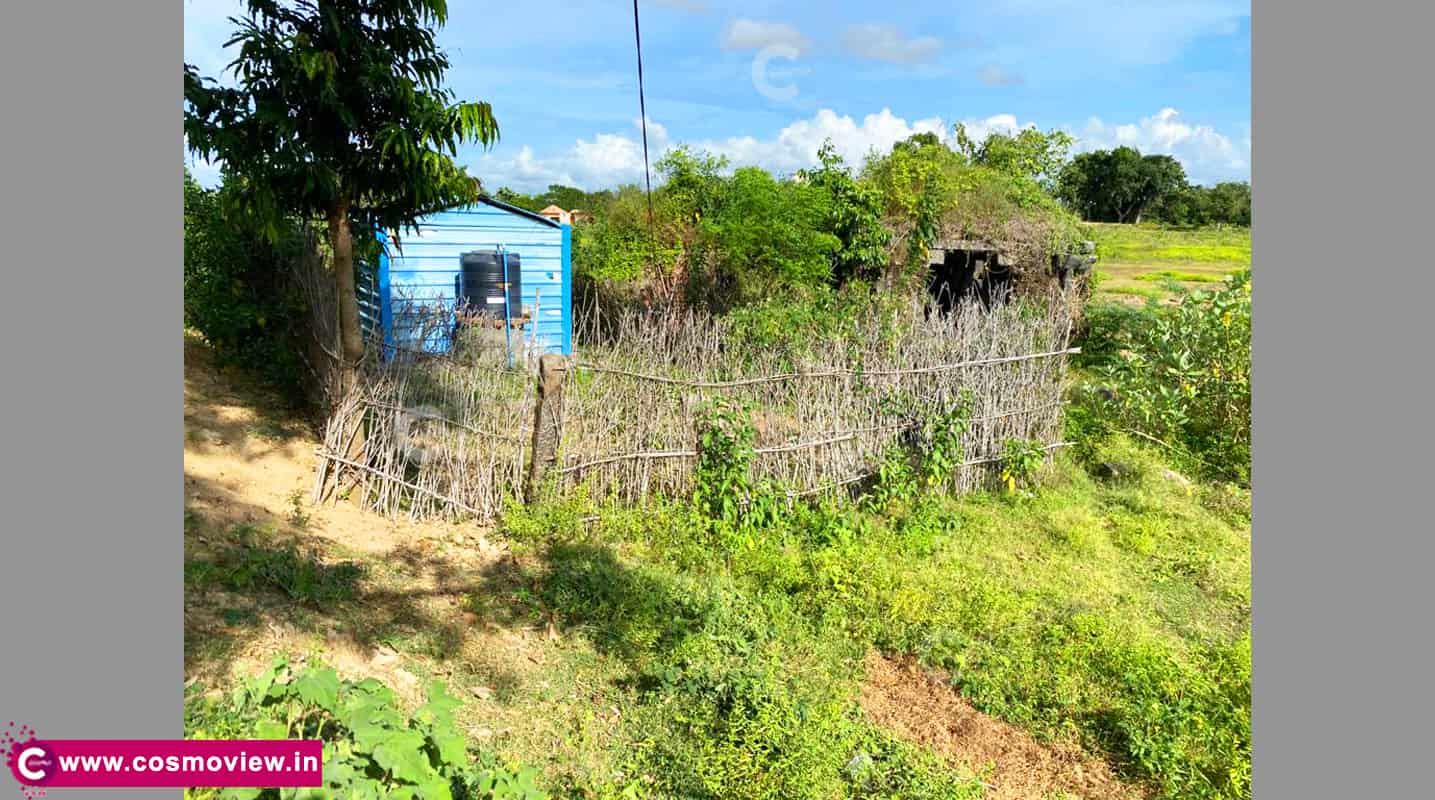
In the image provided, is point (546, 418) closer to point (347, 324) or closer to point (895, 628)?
point (347, 324)

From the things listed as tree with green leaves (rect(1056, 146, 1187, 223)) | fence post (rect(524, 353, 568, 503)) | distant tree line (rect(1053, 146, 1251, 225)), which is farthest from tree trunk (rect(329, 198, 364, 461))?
tree with green leaves (rect(1056, 146, 1187, 223))

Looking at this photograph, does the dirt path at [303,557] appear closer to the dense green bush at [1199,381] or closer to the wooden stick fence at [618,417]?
the wooden stick fence at [618,417]

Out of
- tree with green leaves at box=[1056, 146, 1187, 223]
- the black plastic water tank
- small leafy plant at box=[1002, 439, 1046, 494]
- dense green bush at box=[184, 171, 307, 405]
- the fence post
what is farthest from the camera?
tree with green leaves at box=[1056, 146, 1187, 223]

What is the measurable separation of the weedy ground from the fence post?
1.00 feet

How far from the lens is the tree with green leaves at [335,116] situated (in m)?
4.37

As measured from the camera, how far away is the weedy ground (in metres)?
3.30

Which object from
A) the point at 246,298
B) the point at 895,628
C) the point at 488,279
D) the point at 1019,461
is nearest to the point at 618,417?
the point at 895,628

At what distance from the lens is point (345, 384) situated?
5.36 metres

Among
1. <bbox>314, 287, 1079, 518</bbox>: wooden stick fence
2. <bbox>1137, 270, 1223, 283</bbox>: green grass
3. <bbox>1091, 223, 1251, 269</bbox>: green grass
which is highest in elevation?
<bbox>1091, 223, 1251, 269</bbox>: green grass

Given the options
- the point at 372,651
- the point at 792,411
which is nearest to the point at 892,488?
the point at 792,411

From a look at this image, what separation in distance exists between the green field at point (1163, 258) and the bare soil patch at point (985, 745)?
13.3 meters

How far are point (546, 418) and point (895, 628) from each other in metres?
2.50

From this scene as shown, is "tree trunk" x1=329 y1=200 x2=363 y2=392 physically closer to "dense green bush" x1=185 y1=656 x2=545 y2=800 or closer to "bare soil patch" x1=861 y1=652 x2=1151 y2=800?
A: "dense green bush" x1=185 y1=656 x2=545 y2=800

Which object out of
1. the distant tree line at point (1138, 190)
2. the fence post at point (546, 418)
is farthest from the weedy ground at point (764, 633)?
the distant tree line at point (1138, 190)
